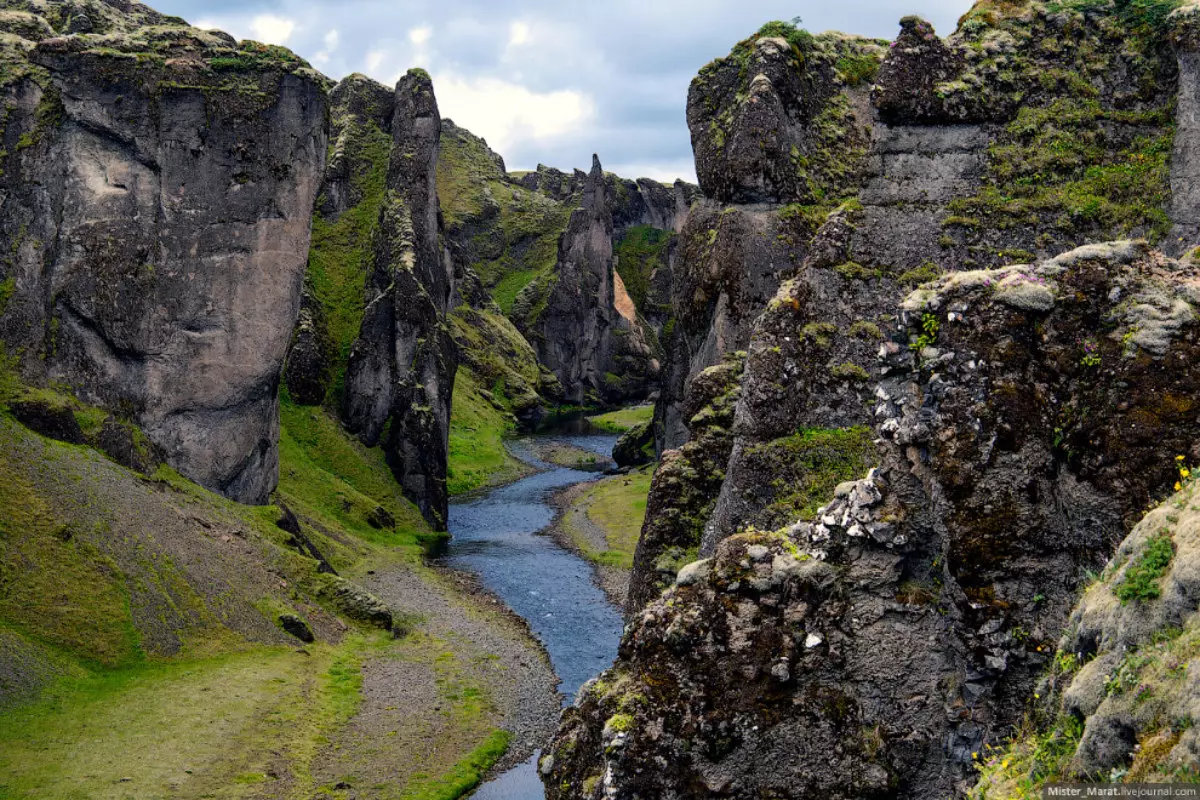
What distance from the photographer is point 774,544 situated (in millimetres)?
19172

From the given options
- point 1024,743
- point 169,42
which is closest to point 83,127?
point 169,42

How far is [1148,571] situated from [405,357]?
84.2 metres

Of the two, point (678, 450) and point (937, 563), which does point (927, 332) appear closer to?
point (937, 563)

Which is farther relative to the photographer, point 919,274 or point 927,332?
point 919,274

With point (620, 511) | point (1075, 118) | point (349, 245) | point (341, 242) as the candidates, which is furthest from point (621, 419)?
point (1075, 118)

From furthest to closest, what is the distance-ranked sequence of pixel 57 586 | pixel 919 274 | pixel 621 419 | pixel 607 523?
pixel 621 419 → pixel 607 523 → pixel 57 586 → pixel 919 274

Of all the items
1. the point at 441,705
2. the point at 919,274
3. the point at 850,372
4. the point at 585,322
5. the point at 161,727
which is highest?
the point at 585,322

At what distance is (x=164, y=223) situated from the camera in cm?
6091

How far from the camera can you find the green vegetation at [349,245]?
92.5 meters

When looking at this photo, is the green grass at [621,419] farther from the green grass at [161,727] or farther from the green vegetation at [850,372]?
the green vegetation at [850,372]

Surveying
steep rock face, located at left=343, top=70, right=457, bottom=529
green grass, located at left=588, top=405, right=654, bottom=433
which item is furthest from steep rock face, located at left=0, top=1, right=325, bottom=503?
green grass, located at left=588, top=405, right=654, bottom=433

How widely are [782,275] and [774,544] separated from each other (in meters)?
26.5

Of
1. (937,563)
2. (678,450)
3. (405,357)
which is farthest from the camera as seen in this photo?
(405,357)

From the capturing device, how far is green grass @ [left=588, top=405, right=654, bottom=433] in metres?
160
